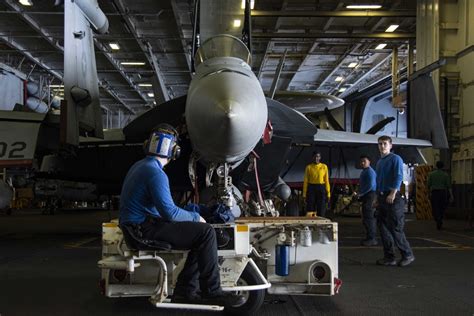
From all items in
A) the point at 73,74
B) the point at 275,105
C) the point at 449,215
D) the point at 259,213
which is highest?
the point at 73,74

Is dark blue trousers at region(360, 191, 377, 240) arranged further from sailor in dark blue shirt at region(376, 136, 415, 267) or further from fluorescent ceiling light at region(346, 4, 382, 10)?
fluorescent ceiling light at region(346, 4, 382, 10)

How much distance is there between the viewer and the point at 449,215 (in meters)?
16.9

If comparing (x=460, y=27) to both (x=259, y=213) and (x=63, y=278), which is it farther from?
(x=63, y=278)

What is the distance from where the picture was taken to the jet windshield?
6207 millimetres

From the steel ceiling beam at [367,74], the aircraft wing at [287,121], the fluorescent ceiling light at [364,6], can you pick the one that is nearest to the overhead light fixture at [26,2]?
the fluorescent ceiling light at [364,6]

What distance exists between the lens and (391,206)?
21.7 ft

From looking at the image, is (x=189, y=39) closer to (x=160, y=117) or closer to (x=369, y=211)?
(x=369, y=211)

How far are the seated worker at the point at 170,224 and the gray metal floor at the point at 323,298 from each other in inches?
29.8

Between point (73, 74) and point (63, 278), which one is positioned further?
point (73, 74)

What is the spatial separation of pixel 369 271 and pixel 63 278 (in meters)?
3.50

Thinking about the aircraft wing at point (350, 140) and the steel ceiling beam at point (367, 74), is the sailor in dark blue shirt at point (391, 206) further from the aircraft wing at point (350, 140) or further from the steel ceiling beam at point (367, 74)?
the steel ceiling beam at point (367, 74)

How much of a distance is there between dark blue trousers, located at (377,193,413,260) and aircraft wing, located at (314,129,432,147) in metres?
3.49

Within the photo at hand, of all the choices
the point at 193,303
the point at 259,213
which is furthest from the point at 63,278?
the point at 193,303

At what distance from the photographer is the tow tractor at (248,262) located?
3697mm
